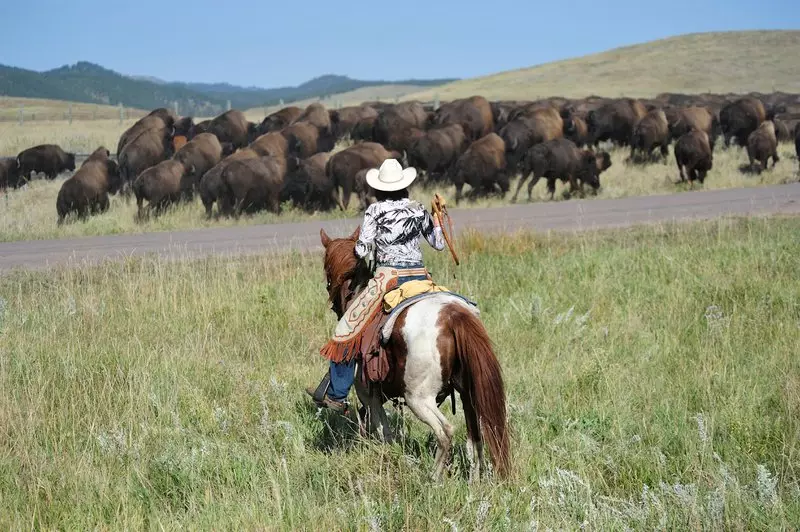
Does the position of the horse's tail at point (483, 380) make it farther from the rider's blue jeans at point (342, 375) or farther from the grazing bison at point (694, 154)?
the grazing bison at point (694, 154)

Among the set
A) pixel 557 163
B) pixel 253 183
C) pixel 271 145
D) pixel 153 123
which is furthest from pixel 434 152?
pixel 153 123

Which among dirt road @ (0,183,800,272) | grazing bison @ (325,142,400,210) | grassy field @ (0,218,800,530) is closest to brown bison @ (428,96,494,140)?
grazing bison @ (325,142,400,210)

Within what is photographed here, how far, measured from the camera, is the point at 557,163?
75.4ft

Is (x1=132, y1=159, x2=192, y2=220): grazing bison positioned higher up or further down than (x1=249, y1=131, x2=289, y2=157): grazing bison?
further down

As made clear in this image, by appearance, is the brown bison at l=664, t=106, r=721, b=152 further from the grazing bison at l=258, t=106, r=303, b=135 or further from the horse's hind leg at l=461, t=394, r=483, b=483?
the horse's hind leg at l=461, t=394, r=483, b=483

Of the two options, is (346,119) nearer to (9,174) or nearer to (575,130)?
(575,130)

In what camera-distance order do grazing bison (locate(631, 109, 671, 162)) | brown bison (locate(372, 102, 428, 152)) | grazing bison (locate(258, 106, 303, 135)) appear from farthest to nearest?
1. grazing bison (locate(258, 106, 303, 135))
2. grazing bison (locate(631, 109, 671, 162))
3. brown bison (locate(372, 102, 428, 152))

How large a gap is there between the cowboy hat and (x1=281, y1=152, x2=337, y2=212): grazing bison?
15.6m

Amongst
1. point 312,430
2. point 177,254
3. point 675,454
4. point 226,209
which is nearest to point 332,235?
point 177,254

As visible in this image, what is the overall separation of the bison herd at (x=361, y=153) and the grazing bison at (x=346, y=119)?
2.0 inches

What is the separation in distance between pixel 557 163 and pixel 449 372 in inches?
729

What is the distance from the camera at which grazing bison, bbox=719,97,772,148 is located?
107 ft

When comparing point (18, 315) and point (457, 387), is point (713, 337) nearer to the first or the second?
point (457, 387)

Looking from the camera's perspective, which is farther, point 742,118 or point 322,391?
point 742,118
